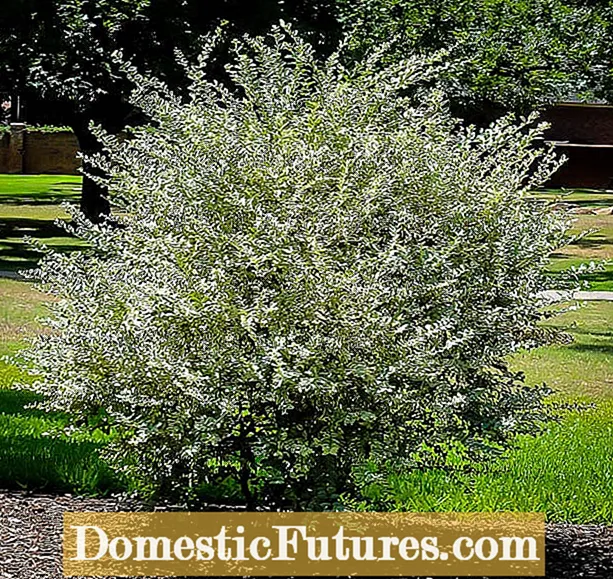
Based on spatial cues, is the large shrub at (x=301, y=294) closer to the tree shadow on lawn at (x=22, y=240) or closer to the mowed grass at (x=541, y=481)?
the mowed grass at (x=541, y=481)

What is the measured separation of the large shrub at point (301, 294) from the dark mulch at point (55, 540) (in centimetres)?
52

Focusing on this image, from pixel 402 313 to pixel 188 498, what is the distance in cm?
124

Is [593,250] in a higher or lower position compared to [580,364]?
higher

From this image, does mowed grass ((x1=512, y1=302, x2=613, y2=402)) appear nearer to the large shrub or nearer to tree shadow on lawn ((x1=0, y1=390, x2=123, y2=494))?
tree shadow on lawn ((x1=0, y1=390, x2=123, y2=494))

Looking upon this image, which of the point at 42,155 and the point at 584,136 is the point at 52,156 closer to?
the point at 42,155

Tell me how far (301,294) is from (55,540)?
173 centimetres

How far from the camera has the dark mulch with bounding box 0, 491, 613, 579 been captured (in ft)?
16.4

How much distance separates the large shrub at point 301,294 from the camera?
4.54 m

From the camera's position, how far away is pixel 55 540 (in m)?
5.34

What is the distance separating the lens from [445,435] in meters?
4.74

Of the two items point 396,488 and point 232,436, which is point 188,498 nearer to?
point 232,436

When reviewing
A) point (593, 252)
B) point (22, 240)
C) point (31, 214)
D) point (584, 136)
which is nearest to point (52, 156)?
point (31, 214)

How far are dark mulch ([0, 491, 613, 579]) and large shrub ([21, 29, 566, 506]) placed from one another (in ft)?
1.71

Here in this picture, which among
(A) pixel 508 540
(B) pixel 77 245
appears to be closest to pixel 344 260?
(A) pixel 508 540
